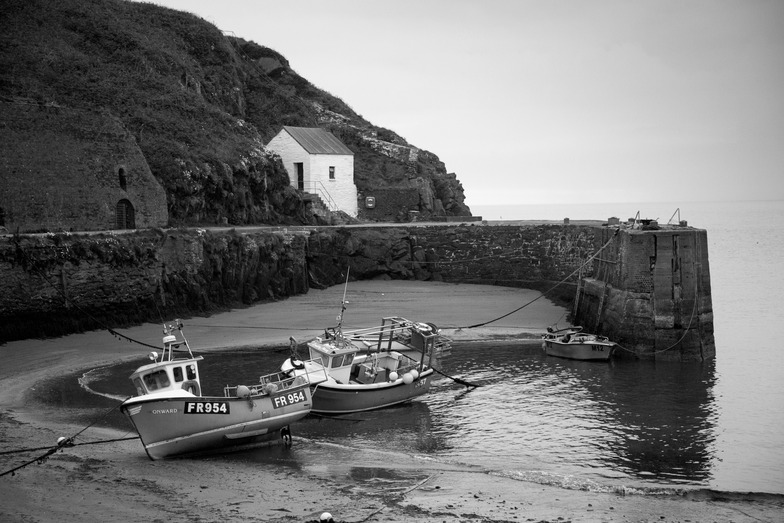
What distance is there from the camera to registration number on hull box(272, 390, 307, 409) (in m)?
20.4

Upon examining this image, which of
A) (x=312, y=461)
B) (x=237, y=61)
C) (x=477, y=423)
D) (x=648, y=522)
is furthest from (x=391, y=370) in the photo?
(x=237, y=61)

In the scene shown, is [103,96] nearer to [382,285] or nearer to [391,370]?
[382,285]

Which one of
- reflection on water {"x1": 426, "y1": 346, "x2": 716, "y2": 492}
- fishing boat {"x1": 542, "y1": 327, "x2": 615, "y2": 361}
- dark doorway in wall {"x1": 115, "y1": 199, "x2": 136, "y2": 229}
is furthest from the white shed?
fishing boat {"x1": 542, "y1": 327, "x2": 615, "y2": 361}

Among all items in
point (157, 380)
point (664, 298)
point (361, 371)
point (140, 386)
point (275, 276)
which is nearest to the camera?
point (140, 386)

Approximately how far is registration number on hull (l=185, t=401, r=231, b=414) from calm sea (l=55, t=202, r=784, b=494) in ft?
3.83

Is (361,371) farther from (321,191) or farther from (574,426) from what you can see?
(321,191)

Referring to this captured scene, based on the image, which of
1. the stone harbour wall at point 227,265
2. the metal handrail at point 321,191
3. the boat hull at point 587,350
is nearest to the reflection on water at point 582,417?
the boat hull at point 587,350

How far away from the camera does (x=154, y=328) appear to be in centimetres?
3294

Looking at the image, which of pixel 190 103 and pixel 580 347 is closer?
pixel 580 347

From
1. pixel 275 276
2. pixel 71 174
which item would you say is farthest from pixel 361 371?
pixel 71 174

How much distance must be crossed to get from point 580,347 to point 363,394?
32.5 feet

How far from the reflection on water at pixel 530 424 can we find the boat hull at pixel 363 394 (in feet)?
0.91

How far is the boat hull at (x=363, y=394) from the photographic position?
23453mm

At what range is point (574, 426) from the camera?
22.6 metres
